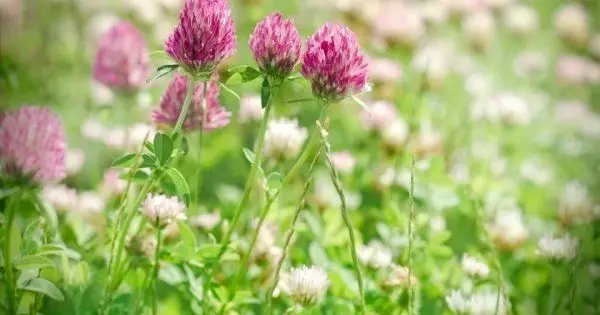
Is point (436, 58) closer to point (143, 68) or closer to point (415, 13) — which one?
point (415, 13)

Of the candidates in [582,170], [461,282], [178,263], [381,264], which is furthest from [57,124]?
[582,170]

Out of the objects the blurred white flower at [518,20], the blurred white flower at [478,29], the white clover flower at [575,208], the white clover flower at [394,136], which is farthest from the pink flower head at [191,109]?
the blurred white flower at [518,20]

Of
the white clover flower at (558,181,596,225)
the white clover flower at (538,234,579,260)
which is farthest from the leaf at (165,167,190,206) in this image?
the white clover flower at (558,181,596,225)

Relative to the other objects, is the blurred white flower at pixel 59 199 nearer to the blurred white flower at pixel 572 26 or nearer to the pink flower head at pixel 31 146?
the pink flower head at pixel 31 146

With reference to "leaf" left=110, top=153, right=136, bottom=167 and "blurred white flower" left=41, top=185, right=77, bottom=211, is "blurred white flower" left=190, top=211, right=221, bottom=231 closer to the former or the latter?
"blurred white flower" left=41, top=185, right=77, bottom=211

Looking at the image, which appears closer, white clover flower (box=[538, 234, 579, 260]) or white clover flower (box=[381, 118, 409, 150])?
white clover flower (box=[538, 234, 579, 260])

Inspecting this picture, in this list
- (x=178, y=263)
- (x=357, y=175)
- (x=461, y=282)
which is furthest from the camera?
(x=357, y=175)

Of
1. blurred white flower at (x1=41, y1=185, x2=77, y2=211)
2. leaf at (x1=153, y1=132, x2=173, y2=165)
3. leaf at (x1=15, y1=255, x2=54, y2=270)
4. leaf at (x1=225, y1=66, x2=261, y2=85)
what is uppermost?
leaf at (x1=225, y1=66, x2=261, y2=85)

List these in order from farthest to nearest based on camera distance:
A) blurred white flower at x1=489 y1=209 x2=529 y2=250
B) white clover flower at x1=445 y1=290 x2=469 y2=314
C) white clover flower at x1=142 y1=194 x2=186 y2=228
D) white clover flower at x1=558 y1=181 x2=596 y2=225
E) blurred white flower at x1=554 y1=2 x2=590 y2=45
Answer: blurred white flower at x1=554 y1=2 x2=590 y2=45, white clover flower at x1=558 y1=181 x2=596 y2=225, blurred white flower at x1=489 y1=209 x2=529 y2=250, white clover flower at x1=445 y1=290 x2=469 y2=314, white clover flower at x1=142 y1=194 x2=186 y2=228
